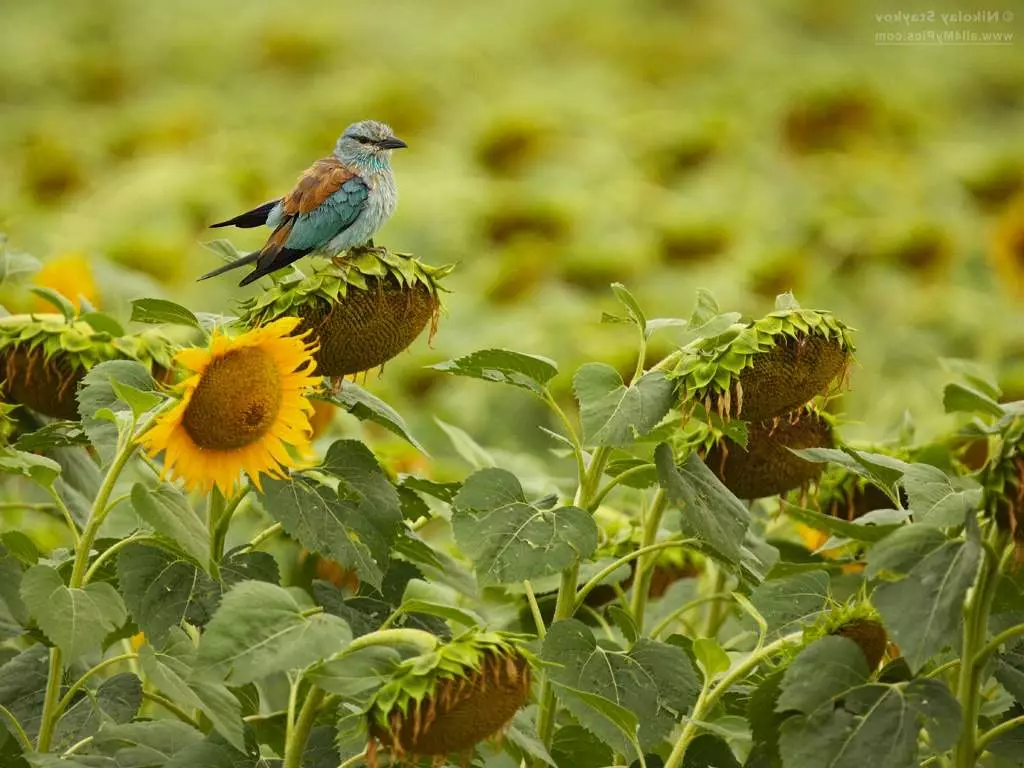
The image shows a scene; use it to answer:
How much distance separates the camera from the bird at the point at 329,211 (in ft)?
2.58

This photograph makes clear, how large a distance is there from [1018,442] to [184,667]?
411 millimetres

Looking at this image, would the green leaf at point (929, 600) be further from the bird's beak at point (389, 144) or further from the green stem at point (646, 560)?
the bird's beak at point (389, 144)

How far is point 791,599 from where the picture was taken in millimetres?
792

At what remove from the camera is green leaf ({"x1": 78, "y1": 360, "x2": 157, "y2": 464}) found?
0.75 meters

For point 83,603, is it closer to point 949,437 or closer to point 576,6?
point 949,437

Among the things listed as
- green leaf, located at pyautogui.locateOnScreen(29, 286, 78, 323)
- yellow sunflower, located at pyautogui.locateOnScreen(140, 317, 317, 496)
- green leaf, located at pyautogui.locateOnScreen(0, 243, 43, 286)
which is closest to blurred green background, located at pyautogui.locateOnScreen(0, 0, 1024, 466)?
green leaf, located at pyautogui.locateOnScreen(0, 243, 43, 286)

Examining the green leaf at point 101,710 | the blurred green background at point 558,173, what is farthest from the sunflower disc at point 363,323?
the blurred green background at point 558,173

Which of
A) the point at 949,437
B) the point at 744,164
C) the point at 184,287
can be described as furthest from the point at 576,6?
the point at 949,437

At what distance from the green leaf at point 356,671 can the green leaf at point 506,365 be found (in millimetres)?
180

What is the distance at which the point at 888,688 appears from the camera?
694mm

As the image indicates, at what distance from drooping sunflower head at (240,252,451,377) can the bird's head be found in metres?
0.10

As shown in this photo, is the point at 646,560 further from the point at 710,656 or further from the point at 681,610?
the point at 710,656

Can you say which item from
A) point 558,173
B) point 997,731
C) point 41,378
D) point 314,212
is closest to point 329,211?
point 314,212

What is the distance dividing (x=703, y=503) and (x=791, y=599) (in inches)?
3.3
